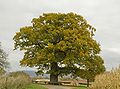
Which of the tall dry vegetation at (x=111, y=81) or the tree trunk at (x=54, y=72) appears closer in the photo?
the tall dry vegetation at (x=111, y=81)

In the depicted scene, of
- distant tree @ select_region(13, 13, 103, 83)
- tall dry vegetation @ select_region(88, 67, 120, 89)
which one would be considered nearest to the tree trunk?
distant tree @ select_region(13, 13, 103, 83)

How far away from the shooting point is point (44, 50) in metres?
56.7

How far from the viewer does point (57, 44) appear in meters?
55.8

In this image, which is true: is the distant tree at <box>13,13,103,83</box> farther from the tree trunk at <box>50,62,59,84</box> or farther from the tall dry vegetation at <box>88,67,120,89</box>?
the tall dry vegetation at <box>88,67,120,89</box>

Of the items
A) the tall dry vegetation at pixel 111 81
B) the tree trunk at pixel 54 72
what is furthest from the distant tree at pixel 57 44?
the tall dry vegetation at pixel 111 81

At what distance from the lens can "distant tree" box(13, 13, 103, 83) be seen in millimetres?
56031

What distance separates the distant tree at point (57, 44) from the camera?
5603 centimetres

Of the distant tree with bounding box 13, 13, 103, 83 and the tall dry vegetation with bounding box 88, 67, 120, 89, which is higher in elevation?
the distant tree with bounding box 13, 13, 103, 83

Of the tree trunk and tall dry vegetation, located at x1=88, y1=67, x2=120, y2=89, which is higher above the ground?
the tree trunk

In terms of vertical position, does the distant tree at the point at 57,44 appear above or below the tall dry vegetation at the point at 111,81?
above

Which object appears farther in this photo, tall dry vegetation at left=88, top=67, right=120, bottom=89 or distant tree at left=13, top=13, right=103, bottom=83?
distant tree at left=13, top=13, right=103, bottom=83

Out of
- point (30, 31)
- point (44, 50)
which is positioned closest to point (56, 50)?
point (44, 50)

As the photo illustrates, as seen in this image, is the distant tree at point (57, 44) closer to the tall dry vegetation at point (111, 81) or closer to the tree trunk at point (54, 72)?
the tree trunk at point (54, 72)

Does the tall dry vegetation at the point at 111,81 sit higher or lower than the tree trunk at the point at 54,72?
lower
